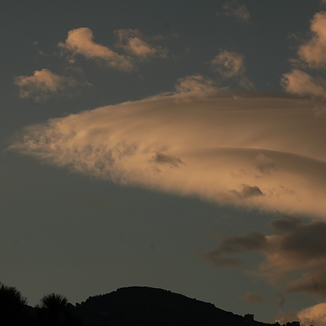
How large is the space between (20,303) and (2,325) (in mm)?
2670

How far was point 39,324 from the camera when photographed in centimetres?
6125

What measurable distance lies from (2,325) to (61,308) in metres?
6.79

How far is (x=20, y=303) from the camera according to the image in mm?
59469

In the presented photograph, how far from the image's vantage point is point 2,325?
5772 cm

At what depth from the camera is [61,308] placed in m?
62.8

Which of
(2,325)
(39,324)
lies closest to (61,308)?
(39,324)

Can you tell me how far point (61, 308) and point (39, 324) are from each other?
2.68m

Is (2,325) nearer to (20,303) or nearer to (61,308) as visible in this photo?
(20,303)

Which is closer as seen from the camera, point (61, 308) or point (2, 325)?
point (2, 325)

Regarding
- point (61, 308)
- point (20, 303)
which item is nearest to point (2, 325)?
point (20, 303)

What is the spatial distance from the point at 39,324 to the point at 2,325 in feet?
14.7

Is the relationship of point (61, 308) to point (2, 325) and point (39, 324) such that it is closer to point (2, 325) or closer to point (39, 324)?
point (39, 324)
